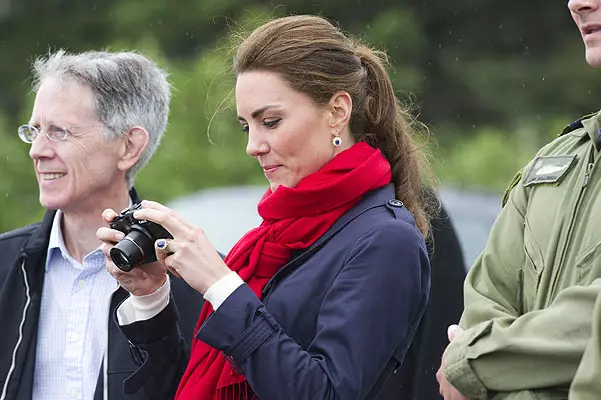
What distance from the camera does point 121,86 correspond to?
4.38 m

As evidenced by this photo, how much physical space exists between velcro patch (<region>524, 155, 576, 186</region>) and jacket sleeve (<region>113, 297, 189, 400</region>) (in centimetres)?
135

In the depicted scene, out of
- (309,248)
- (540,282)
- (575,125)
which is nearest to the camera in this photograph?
(540,282)

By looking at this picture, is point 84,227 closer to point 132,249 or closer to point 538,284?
point 132,249

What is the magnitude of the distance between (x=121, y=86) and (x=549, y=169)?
6.00 ft

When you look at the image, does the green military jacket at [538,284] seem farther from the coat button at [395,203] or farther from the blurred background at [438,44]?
the blurred background at [438,44]

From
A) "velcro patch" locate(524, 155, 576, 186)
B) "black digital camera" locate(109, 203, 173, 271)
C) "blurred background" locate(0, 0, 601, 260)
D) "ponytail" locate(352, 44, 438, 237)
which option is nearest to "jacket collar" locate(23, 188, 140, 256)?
"black digital camera" locate(109, 203, 173, 271)

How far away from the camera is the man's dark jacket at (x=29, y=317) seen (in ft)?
13.1

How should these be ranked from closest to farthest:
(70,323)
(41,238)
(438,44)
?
(70,323), (41,238), (438,44)

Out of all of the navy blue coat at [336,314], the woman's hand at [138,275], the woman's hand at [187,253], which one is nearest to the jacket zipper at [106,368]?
the woman's hand at [138,275]

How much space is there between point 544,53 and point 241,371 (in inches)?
716

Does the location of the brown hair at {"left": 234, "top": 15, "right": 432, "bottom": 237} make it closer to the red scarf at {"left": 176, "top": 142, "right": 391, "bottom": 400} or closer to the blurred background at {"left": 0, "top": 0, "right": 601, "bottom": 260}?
the red scarf at {"left": 176, "top": 142, "right": 391, "bottom": 400}

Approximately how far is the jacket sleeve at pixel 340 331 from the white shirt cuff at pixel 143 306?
0.63 meters

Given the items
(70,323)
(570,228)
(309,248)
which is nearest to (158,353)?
(70,323)

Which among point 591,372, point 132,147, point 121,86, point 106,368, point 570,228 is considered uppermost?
point 121,86
